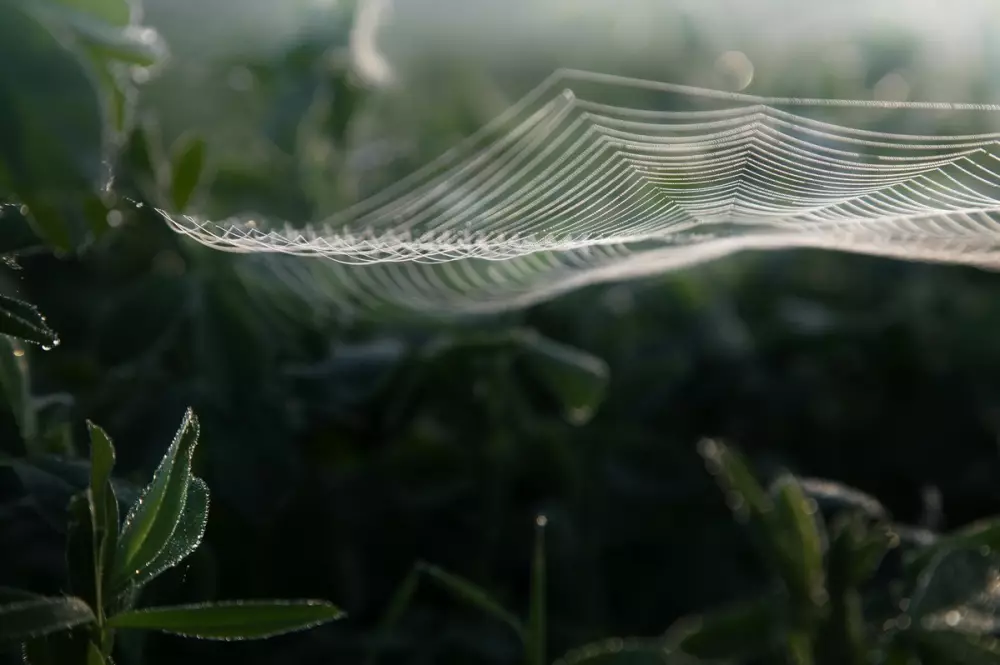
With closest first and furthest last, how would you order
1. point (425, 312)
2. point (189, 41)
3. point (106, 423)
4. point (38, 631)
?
point (38, 631)
point (106, 423)
point (425, 312)
point (189, 41)

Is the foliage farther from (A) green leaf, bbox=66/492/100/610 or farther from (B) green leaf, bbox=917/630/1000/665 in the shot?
(B) green leaf, bbox=917/630/1000/665

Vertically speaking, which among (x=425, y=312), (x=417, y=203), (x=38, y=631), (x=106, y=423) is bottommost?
(x=38, y=631)

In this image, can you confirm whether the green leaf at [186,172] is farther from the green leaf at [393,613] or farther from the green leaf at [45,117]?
the green leaf at [45,117]

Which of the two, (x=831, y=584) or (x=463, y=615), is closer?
(x=831, y=584)

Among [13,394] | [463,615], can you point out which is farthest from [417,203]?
[13,394]

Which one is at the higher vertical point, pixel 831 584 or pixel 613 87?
pixel 613 87

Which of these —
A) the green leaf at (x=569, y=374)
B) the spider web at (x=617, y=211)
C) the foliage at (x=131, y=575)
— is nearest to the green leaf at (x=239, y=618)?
the foliage at (x=131, y=575)

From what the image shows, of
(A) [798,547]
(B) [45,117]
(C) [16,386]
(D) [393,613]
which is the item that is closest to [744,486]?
(A) [798,547]

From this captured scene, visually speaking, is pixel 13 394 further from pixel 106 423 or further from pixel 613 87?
pixel 613 87
